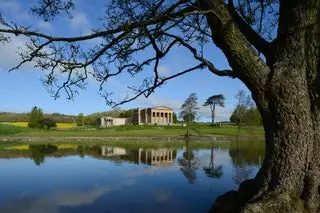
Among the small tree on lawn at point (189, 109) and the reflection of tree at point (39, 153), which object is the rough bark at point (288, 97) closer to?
the reflection of tree at point (39, 153)

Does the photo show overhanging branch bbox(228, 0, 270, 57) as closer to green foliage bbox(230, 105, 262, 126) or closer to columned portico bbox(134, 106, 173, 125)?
green foliage bbox(230, 105, 262, 126)

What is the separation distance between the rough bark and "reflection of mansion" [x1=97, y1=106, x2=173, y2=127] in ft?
317

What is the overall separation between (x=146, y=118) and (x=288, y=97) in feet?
330

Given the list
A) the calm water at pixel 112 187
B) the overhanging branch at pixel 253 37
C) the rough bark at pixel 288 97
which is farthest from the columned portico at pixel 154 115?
the rough bark at pixel 288 97

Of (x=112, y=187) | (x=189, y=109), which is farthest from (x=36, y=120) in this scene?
(x=112, y=187)

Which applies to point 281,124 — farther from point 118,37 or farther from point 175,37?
point 118,37

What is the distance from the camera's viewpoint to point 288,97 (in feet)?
21.2

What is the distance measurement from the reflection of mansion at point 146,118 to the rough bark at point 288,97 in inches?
3805

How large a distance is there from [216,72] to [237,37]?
1059 millimetres

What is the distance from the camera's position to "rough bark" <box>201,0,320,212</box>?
6.44 metres

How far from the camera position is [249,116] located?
58281mm

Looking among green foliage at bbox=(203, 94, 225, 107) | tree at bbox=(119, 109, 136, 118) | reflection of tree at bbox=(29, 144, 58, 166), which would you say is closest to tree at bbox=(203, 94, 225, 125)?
green foliage at bbox=(203, 94, 225, 107)

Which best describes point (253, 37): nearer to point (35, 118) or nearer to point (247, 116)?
point (247, 116)

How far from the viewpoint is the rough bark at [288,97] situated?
644 centimetres
